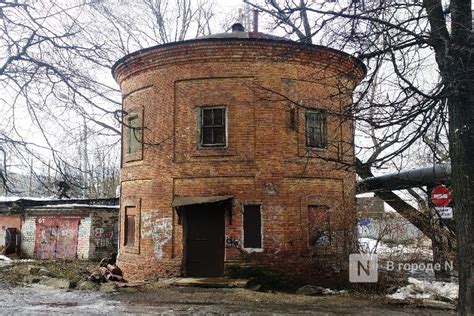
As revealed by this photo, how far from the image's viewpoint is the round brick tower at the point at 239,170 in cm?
1477

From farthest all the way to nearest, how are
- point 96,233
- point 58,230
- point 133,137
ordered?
point 58,230 < point 96,233 < point 133,137

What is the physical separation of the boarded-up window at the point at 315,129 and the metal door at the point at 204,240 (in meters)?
3.77

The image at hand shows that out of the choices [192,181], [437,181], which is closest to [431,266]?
[437,181]

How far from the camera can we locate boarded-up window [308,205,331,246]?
15078 mm

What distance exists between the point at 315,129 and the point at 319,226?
3.21 m

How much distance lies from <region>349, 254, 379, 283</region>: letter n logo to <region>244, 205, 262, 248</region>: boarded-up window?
2.94 metres

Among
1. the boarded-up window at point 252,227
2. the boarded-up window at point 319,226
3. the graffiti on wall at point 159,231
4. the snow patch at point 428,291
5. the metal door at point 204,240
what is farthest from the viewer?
the graffiti on wall at point 159,231

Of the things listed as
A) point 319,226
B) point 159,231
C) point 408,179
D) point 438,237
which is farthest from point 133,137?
point 438,237

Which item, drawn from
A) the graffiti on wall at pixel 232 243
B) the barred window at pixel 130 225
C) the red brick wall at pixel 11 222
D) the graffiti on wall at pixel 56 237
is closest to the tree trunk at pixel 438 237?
the graffiti on wall at pixel 232 243

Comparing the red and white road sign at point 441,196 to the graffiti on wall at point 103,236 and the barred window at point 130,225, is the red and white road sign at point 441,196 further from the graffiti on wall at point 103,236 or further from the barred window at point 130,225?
the graffiti on wall at point 103,236

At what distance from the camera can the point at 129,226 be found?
17078 mm

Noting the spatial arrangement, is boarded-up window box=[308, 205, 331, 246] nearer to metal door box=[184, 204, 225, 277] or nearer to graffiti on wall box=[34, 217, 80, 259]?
metal door box=[184, 204, 225, 277]

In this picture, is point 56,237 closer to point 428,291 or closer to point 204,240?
point 204,240

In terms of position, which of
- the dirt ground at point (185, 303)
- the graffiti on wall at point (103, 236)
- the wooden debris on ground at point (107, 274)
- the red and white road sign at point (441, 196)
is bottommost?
the dirt ground at point (185, 303)
